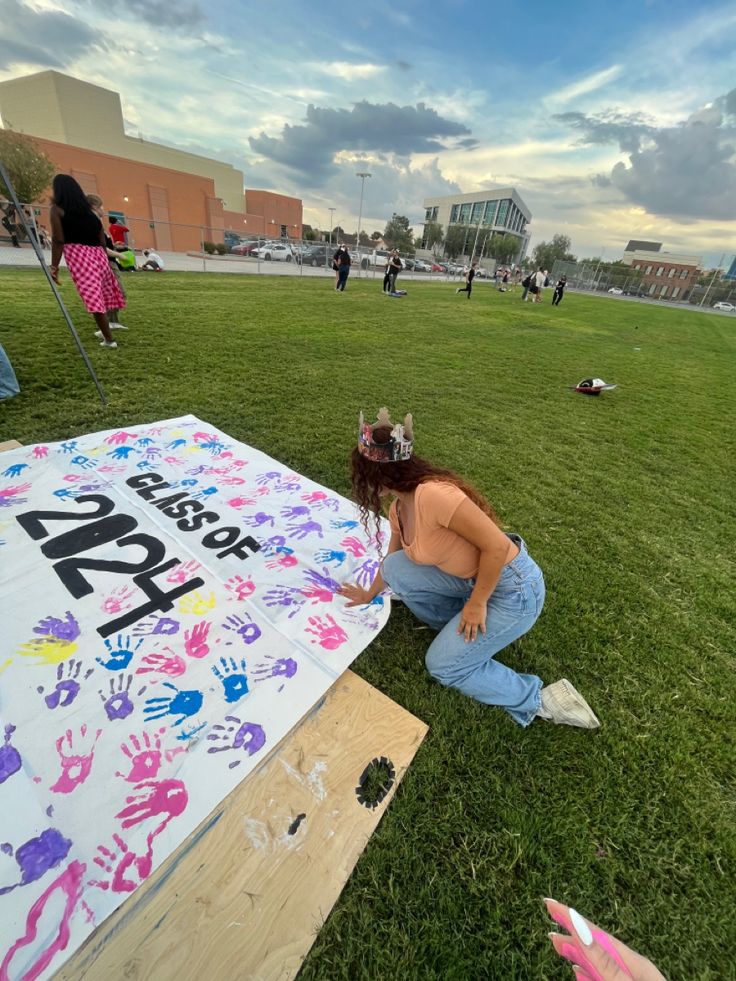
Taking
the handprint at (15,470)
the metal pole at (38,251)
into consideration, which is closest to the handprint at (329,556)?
the handprint at (15,470)

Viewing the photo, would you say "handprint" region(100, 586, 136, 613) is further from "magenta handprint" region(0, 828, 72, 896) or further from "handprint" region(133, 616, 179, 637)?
"magenta handprint" region(0, 828, 72, 896)

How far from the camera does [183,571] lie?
2127 millimetres

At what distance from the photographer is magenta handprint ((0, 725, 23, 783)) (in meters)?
1.31

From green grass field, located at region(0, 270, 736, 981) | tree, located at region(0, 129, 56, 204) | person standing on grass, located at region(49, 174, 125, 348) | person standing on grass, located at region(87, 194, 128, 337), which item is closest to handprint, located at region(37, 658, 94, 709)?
green grass field, located at region(0, 270, 736, 981)

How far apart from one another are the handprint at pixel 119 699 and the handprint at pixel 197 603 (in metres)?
0.36

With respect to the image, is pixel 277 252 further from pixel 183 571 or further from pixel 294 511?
pixel 183 571

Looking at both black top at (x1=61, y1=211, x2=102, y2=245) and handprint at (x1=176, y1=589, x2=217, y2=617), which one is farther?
black top at (x1=61, y1=211, x2=102, y2=245)

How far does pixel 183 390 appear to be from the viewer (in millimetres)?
4309

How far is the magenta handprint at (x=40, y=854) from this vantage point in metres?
1.13

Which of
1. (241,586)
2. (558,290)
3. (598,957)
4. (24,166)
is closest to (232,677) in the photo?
(241,586)

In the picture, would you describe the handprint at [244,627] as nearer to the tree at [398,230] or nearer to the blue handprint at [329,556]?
the blue handprint at [329,556]

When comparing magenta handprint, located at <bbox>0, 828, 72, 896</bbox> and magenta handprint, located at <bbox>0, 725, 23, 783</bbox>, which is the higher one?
magenta handprint, located at <bbox>0, 725, 23, 783</bbox>

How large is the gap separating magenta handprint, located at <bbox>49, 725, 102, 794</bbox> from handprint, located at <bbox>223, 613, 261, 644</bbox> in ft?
1.86

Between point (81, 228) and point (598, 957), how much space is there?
591 centimetres
